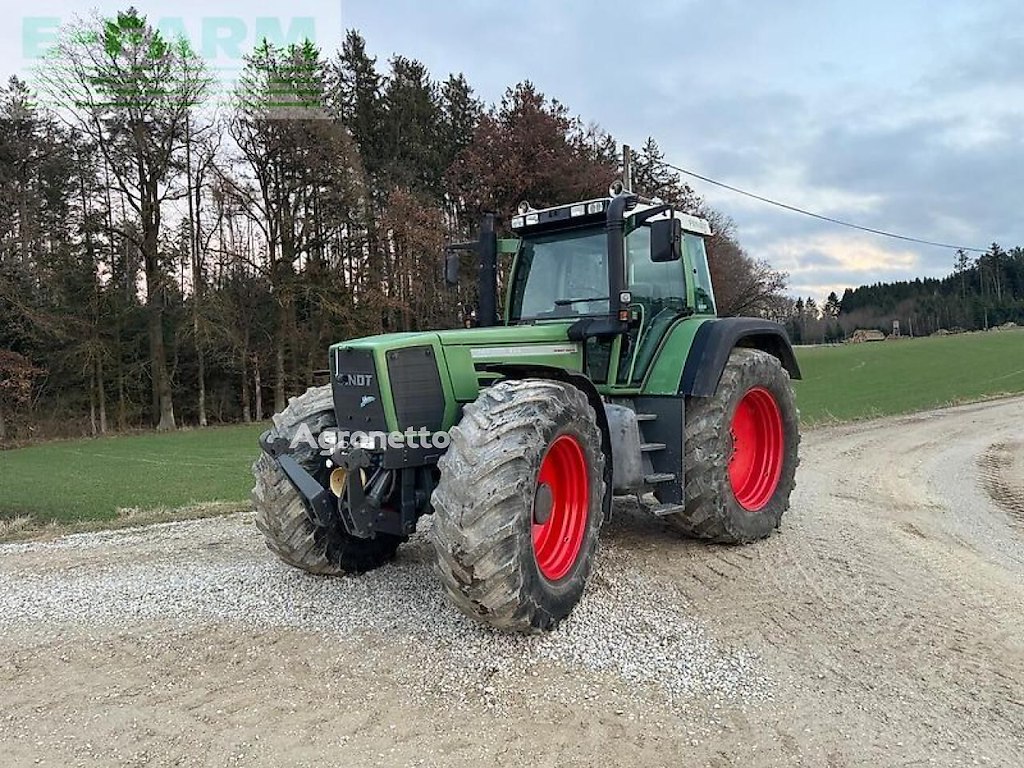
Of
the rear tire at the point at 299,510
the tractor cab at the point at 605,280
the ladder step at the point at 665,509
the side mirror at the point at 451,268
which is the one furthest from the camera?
the side mirror at the point at 451,268

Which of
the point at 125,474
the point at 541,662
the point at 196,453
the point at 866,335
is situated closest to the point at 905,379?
the point at 196,453

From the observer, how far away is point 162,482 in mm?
13680

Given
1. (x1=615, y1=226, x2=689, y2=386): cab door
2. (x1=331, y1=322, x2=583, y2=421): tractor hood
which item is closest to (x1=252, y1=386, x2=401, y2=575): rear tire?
(x1=331, y1=322, x2=583, y2=421): tractor hood

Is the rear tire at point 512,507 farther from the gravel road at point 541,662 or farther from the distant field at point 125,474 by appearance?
the distant field at point 125,474

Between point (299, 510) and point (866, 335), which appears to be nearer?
point (299, 510)

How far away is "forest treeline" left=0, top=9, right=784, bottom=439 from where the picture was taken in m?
25.0

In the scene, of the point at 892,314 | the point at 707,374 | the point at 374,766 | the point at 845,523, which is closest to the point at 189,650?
the point at 374,766

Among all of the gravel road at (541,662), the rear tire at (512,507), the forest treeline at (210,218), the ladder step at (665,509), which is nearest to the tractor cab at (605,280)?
the ladder step at (665,509)

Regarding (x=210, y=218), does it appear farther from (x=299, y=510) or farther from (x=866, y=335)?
(x=866, y=335)

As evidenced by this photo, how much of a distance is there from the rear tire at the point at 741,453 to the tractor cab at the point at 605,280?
59cm

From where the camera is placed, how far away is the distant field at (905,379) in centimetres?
2056

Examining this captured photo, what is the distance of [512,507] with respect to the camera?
3.70 meters

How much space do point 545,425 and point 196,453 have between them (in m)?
18.0

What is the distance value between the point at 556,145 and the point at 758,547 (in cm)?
2355
